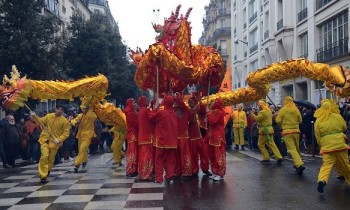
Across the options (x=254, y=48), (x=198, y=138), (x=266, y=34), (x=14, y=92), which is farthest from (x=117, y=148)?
(x=254, y=48)

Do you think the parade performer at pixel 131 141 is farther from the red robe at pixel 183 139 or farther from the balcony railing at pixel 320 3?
the balcony railing at pixel 320 3

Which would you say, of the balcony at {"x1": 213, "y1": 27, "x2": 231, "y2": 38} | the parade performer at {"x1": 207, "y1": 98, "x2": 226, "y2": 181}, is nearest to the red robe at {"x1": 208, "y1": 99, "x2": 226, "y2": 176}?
the parade performer at {"x1": 207, "y1": 98, "x2": 226, "y2": 181}

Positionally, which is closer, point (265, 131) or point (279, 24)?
point (265, 131)

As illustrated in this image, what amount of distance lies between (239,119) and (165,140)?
32.5 ft

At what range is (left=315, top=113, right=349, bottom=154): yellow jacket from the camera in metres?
8.02

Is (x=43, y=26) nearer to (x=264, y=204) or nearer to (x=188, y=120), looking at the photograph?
(x=188, y=120)

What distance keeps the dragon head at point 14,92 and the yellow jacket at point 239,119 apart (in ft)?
34.8

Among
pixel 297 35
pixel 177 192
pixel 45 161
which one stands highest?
pixel 297 35

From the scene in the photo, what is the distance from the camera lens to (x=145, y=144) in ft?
32.2

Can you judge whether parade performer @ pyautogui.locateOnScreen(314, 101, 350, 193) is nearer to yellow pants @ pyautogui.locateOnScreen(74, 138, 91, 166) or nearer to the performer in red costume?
the performer in red costume

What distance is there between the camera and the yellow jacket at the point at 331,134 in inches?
316

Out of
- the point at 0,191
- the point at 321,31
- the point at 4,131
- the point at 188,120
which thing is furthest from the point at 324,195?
the point at 321,31

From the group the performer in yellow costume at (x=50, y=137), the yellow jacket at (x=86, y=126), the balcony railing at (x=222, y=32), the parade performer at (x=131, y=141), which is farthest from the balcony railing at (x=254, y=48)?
the performer in yellow costume at (x=50, y=137)

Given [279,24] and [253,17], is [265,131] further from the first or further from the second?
[253,17]
